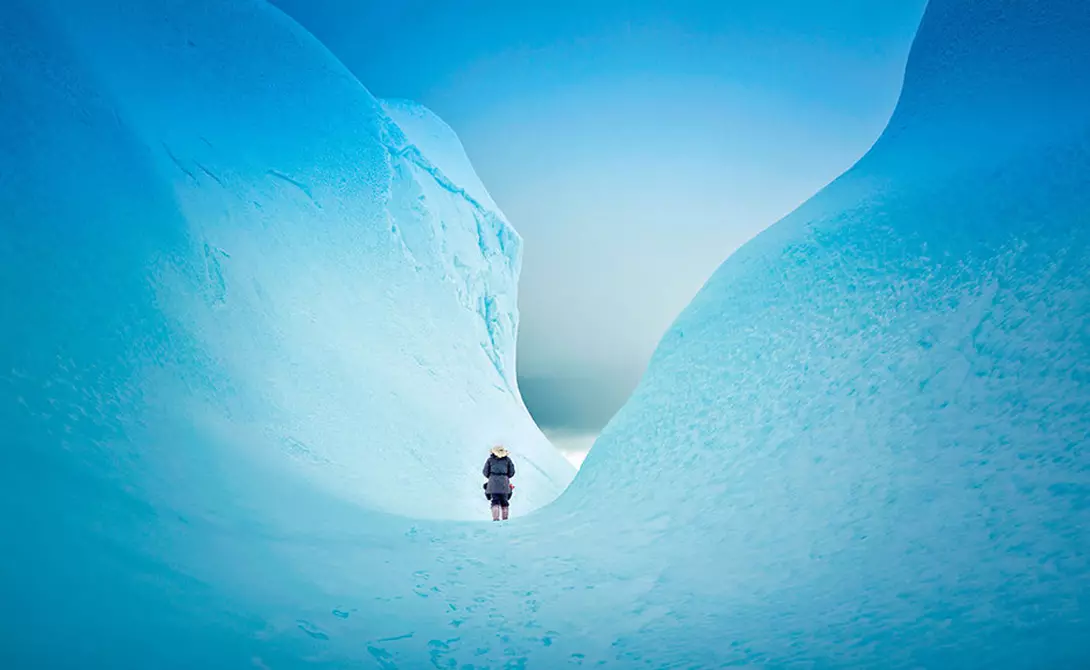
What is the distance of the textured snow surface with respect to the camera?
121 inches

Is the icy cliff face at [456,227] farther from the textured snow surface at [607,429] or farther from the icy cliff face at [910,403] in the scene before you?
the icy cliff face at [910,403]

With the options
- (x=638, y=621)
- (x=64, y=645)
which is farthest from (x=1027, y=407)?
(x=64, y=645)

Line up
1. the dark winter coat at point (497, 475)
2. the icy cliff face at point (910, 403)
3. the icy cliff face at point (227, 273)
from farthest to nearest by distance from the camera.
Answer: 1. the dark winter coat at point (497, 475)
2. the icy cliff face at point (227, 273)
3. the icy cliff face at point (910, 403)

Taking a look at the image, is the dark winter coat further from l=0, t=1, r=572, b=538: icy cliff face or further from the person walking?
l=0, t=1, r=572, b=538: icy cliff face

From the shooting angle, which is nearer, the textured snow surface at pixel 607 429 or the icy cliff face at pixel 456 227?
the textured snow surface at pixel 607 429

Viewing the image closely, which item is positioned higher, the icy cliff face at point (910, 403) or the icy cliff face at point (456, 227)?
the icy cliff face at point (456, 227)

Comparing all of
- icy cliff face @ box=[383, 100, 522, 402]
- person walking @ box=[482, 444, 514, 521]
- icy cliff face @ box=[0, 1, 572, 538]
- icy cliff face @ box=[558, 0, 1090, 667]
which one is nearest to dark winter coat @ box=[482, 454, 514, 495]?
person walking @ box=[482, 444, 514, 521]

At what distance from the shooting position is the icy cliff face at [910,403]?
3.08 m

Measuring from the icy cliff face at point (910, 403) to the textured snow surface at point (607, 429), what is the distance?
0.08 feet

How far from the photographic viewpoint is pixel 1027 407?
159 inches

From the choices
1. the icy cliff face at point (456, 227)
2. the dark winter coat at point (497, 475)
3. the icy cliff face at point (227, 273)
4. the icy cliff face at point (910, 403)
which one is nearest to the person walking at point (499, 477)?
the dark winter coat at point (497, 475)

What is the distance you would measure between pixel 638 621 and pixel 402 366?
8075mm

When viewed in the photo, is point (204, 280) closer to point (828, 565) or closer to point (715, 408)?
point (715, 408)

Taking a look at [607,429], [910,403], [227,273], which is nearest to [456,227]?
[227,273]
